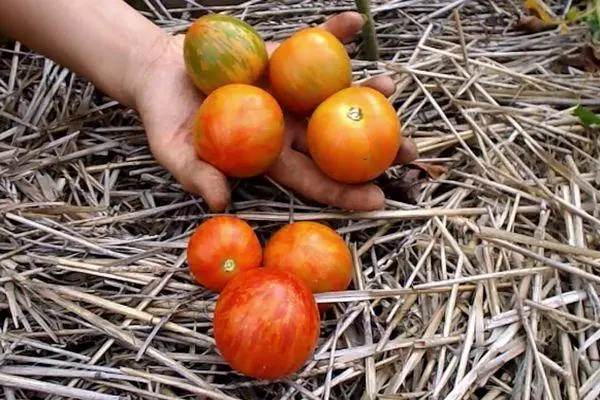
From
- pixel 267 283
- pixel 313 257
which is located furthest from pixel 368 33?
pixel 267 283

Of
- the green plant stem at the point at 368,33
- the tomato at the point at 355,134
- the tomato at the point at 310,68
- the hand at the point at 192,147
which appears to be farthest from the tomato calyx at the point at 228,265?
the green plant stem at the point at 368,33

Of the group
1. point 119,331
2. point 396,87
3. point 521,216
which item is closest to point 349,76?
point 396,87

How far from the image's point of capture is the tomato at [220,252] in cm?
133

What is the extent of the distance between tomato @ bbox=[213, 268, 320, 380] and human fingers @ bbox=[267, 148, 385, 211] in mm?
290

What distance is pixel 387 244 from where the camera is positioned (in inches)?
58.9

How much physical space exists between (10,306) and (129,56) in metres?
0.64

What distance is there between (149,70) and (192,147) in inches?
10.3

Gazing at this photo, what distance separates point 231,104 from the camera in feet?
4.70

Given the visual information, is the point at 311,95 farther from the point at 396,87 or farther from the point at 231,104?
the point at 396,87

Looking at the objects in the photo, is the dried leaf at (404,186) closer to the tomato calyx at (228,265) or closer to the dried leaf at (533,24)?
the tomato calyx at (228,265)

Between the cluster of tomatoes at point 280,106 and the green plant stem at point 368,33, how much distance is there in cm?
27

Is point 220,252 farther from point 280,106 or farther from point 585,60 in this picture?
point 585,60

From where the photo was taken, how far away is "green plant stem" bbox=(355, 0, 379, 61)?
5.78ft

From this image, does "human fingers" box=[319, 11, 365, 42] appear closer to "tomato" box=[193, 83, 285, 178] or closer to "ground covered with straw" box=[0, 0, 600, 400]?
"ground covered with straw" box=[0, 0, 600, 400]
